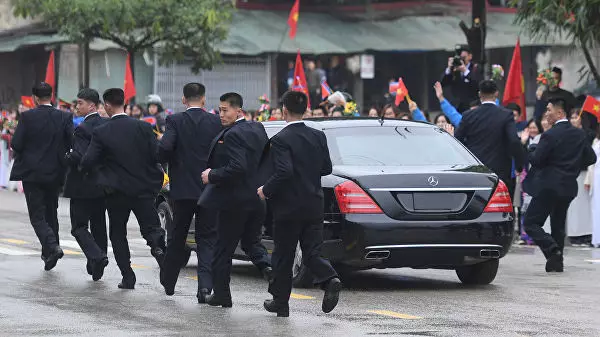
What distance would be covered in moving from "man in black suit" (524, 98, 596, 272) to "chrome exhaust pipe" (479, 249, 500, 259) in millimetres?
2474

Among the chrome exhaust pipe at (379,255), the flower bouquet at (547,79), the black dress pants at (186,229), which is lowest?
the chrome exhaust pipe at (379,255)

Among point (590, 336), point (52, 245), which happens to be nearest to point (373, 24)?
point (52, 245)

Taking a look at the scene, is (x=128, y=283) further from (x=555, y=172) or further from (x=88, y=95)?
(x=555, y=172)

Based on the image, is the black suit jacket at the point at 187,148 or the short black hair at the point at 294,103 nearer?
the short black hair at the point at 294,103

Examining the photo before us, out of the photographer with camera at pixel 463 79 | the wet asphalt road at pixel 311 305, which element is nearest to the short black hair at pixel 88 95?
the wet asphalt road at pixel 311 305

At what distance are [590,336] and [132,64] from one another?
2779 centimetres

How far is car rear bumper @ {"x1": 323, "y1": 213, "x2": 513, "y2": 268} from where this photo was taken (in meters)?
13.0

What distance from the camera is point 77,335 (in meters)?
10.5

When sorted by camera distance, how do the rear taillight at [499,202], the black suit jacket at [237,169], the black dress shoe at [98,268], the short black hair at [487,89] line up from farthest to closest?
the short black hair at [487,89] → the black dress shoe at [98,268] → the rear taillight at [499,202] → the black suit jacket at [237,169]

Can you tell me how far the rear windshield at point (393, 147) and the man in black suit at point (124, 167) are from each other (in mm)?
1628

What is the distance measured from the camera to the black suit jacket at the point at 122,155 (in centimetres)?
1352

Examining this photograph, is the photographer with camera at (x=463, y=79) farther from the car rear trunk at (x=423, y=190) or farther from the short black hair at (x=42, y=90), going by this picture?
the car rear trunk at (x=423, y=190)

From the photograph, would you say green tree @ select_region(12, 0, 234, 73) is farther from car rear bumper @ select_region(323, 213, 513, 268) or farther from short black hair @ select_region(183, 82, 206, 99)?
car rear bumper @ select_region(323, 213, 513, 268)

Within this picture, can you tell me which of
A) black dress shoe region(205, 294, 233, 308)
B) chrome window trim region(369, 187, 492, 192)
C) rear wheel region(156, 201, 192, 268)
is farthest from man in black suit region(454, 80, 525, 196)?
black dress shoe region(205, 294, 233, 308)
